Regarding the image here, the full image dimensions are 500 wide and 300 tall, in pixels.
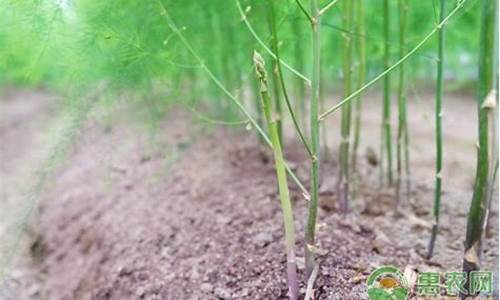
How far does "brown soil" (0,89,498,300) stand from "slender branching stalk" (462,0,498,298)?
0.26 m

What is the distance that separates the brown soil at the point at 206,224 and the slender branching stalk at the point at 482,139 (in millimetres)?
255

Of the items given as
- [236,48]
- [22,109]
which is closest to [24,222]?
[236,48]

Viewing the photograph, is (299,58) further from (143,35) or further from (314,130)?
(314,130)

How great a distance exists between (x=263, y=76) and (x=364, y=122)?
8.87 ft

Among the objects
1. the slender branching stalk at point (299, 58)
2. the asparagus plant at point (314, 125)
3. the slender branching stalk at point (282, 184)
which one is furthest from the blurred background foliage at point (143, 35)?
the slender branching stalk at point (282, 184)

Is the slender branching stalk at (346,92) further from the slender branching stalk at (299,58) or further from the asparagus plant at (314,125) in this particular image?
the asparagus plant at (314,125)

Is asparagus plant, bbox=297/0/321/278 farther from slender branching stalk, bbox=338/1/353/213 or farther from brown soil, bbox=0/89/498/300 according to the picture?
slender branching stalk, bbox=338/1/353/213

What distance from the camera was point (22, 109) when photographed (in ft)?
16.6

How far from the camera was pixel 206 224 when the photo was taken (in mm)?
1896

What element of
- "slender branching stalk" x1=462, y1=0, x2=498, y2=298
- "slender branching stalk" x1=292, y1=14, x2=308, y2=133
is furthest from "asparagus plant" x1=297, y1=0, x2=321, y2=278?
"slender branching stalk" x1=292, y1=14, x2=308, y2=133

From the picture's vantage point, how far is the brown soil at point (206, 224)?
1.52 metres

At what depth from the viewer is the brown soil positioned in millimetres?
1519

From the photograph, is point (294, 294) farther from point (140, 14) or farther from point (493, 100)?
point (140, 14)

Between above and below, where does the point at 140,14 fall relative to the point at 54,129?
above
